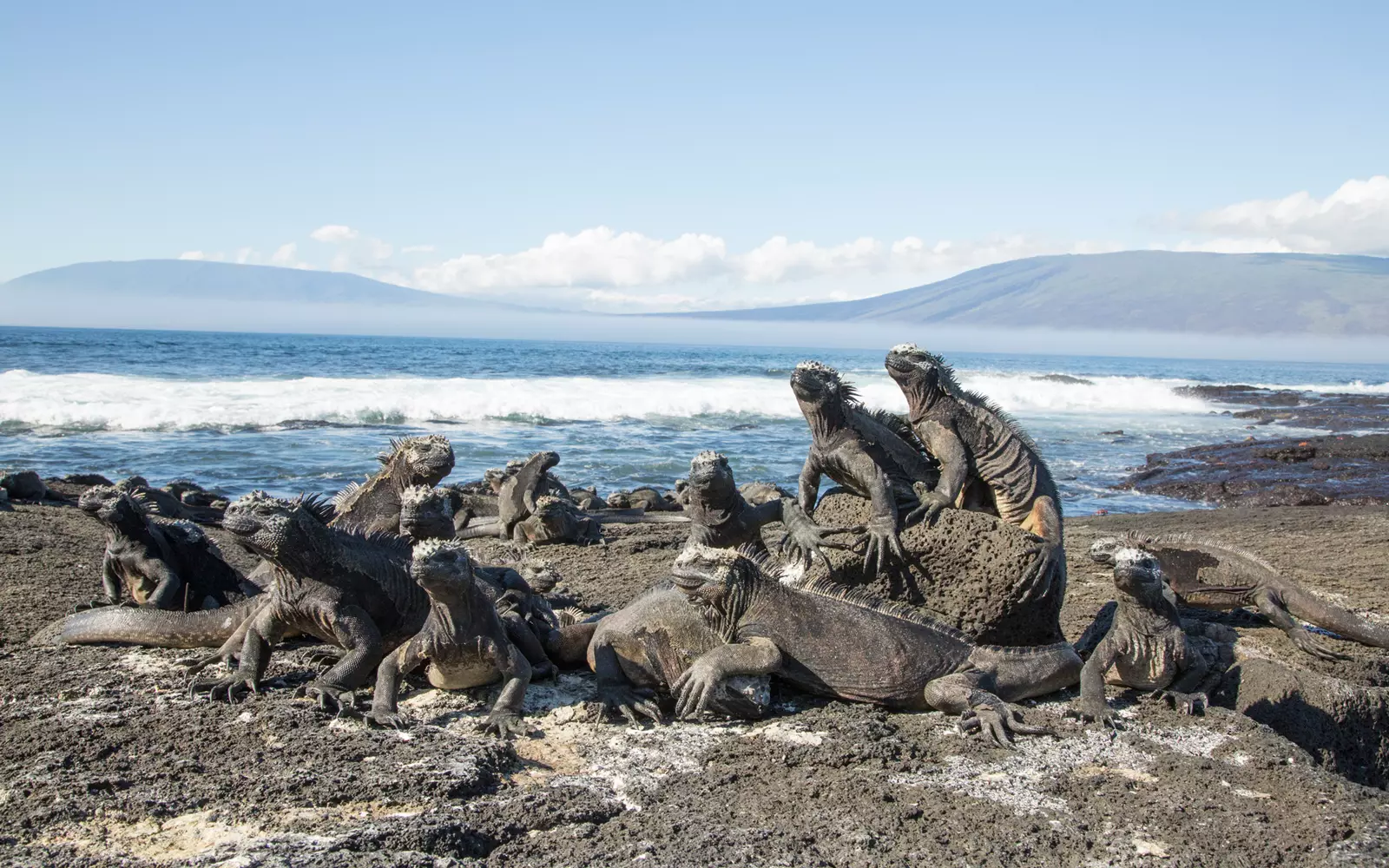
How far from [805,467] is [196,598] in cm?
368

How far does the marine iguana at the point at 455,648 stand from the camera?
4.38 m

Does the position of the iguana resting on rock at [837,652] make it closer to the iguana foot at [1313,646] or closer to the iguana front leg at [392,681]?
the iguana front leg at [392,681]

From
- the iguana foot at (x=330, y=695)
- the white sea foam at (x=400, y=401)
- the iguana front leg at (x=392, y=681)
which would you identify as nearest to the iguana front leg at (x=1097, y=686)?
the iguana front leg at (x=392, y=681)

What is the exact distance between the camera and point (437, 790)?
3.67 m

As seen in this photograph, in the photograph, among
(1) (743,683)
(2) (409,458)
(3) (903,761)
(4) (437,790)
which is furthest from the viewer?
(2) (409,458)

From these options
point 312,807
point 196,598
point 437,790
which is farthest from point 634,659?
point 196,598

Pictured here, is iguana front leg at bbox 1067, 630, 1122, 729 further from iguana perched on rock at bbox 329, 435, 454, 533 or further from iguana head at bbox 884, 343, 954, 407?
iguana perched on rock at bbox 329, 435, 454, 533

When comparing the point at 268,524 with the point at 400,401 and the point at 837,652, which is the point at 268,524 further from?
the point at 400,401

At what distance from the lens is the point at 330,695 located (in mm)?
4562

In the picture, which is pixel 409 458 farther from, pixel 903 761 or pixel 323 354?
pixel 323 354

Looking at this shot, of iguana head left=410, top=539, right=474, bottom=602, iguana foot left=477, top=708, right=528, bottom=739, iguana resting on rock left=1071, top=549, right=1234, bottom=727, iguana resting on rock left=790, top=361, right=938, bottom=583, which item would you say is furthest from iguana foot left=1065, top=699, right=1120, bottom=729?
iguana head left=410, top=539, right=474, bottom=602

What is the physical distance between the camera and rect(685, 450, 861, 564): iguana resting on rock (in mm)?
5461

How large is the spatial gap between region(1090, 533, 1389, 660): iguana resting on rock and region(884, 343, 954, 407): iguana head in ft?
3.91

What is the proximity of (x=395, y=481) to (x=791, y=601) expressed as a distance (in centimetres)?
321
